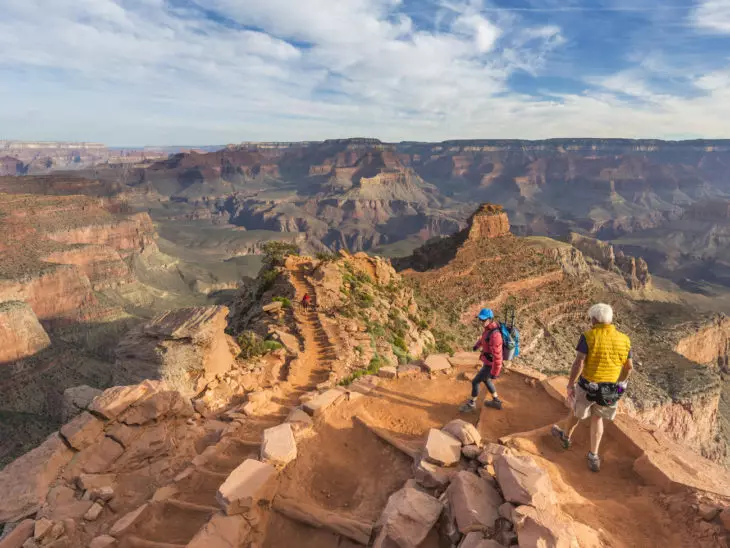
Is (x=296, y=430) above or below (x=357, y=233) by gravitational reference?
above

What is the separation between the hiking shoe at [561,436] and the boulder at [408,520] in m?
4.01

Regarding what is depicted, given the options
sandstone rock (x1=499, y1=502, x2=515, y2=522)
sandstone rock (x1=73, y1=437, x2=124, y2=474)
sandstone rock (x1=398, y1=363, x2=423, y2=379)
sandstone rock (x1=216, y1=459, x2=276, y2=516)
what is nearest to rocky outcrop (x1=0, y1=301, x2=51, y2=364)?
sandstone rock (x1=73, y1=437, x2=124, y2=474)

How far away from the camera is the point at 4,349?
39844 mm

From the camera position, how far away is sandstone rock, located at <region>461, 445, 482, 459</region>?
698 cm

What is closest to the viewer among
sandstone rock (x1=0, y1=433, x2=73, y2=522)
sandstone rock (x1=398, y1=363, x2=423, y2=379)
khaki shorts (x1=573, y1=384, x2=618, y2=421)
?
khaki shorts (x1=573, y1=384, x2=618, y2=421)

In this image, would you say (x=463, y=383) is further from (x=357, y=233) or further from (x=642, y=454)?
(x=357, y=233)

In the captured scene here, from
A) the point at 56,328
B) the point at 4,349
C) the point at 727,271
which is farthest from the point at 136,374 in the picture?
the point at 727,271

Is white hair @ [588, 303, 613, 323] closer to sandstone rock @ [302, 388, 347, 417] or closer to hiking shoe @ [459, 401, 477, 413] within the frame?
hiking shoe @ [459, 401, 477, 413]

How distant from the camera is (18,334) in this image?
4100cm

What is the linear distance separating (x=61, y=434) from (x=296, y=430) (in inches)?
228

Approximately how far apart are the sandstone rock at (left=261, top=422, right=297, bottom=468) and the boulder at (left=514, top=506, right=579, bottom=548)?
457 cm

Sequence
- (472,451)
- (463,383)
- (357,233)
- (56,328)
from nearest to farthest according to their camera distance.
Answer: (472,451) < (463,383) < (56,328) < (357,233)

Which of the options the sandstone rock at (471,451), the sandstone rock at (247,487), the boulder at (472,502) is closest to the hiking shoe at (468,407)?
the sandstone rock at (471,451)

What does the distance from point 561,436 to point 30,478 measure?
11693 millimetres
